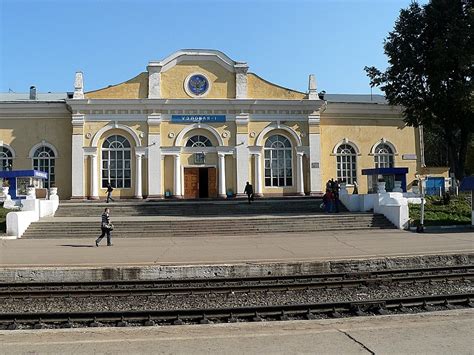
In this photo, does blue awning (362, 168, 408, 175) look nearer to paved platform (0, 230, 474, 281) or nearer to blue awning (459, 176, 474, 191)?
blue awning (459, 176, 474, 191)

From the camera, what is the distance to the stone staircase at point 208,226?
21.3m

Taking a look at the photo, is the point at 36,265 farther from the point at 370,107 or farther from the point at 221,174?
the point at 370,107

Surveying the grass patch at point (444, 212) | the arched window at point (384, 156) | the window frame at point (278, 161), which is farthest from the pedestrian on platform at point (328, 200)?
the arched window at point (384, 156)

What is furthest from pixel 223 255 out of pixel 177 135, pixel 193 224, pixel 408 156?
pixel 408 156

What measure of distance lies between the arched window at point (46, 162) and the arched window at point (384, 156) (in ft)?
78.9

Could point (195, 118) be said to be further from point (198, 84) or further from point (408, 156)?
point (408, 156)

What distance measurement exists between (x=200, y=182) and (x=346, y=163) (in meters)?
11.2

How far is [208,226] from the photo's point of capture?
22.2 meters

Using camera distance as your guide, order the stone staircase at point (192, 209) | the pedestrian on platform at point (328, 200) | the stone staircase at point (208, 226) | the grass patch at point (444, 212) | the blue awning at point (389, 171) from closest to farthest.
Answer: the stone staircase at point (208, 226), the grass patch at point (444, 212), the pedestrian on platform at point (328, 200), the stone staircase at point (192, 209), the blue awning at point (389, 171)

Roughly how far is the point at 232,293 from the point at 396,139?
3026cm

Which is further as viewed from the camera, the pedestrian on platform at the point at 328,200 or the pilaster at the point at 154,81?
the pilaster at the point at 154,81

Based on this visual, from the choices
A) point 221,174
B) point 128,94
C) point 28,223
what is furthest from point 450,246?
point 128,94

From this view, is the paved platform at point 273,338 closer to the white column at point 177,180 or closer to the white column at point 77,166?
the white column at point 177,180

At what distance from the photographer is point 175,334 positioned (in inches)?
265
